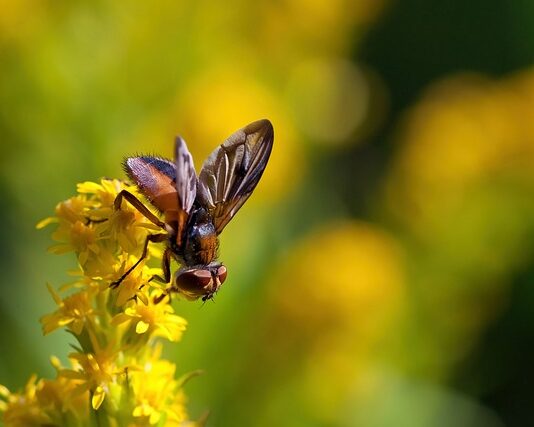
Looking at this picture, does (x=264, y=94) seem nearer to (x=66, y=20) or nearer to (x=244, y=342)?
(x=66, y=20)

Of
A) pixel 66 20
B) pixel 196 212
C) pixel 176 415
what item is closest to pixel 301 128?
pixel 66 20

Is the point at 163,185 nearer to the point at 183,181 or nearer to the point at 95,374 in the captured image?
the point at 183,181

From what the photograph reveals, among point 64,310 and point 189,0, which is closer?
point 64,310

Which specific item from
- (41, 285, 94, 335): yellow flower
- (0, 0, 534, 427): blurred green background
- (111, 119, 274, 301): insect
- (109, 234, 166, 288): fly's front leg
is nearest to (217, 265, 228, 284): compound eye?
(111, 119, 274, 301): insect

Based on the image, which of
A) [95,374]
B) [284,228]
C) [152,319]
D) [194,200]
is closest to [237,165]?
[194,200]

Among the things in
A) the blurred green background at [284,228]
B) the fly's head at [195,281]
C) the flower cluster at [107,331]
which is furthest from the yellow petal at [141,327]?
the blurred green background at [284,228]
